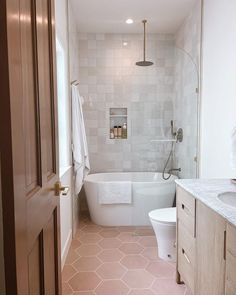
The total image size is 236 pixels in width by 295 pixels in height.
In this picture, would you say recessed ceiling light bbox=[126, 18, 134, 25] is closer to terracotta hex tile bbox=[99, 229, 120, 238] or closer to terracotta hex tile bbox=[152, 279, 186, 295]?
terracotta hex tile bbox=[99, 229, 120, 238]

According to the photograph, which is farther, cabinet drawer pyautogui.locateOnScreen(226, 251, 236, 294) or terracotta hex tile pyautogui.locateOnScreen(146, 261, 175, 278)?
terracotta hex tile pyautogui.locateOnScreen(146, 261, 175, 278)

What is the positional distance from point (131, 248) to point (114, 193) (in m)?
0.77

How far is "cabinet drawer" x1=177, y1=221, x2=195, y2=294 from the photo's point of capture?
1.83 m

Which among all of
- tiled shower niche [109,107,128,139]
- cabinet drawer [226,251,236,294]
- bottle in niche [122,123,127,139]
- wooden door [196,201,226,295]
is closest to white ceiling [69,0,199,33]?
tiled shower niche [109,107,128,139]

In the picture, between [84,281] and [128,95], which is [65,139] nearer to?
[84,281]

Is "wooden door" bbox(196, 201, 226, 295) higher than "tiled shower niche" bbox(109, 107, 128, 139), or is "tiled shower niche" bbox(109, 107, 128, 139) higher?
"tiled shower niche" bbox(109, 107, 128, 139)

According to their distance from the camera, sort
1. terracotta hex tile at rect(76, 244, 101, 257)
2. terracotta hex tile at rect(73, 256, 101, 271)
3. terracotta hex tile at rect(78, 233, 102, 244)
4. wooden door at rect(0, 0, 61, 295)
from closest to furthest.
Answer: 1. wooden door at rect(0, 0, 61, 295)
2. terracotta hex tile at rect(73, 256, 101, 271)
3. terracotta hex tile at rect(76, 244, 101, 257)
4. terracotta hex tile at rect(78, 233, 102, 244)

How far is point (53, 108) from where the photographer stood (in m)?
1.40

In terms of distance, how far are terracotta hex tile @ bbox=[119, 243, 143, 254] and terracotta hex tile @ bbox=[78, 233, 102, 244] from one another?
1.13 ft

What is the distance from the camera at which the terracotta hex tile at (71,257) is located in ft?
8.53

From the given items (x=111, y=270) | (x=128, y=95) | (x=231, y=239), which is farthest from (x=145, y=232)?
(x=231, y=239)

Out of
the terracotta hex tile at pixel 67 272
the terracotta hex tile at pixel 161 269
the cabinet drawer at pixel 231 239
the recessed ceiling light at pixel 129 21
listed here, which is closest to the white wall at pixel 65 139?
the terracotta hex tile at pixel 67 272

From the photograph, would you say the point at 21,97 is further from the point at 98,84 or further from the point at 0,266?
the point at 98,84

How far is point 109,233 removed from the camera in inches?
130
